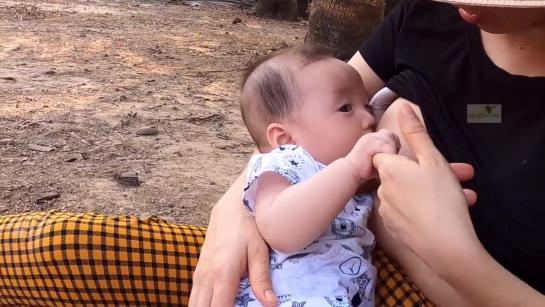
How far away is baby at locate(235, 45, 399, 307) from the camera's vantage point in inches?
59.7

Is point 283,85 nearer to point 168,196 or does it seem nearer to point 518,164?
point 518,164

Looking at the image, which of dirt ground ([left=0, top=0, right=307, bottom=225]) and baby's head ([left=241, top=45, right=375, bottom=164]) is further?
dirt ground ([left=0, top=0, right=307, bottom=225])

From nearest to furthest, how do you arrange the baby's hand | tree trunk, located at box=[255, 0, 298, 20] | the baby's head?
the baby's hand, the baby's head, tree trunk, located at box=[255, 0, 298, 20]

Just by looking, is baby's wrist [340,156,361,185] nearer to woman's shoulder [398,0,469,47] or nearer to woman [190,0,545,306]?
woman [190,0,545,306]

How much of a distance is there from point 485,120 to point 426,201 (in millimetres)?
364

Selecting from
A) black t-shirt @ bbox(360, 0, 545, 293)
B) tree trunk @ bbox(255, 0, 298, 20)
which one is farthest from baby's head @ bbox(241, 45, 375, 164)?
tree trunk @ bbox(255, 0, 298, 20)

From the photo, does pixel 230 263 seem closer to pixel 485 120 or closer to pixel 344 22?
pixel 485 120

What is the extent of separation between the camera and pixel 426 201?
1.34 metres

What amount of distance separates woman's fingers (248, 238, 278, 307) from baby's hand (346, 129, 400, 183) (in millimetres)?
284

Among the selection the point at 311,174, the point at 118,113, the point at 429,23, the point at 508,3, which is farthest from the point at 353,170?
the point at 118,113

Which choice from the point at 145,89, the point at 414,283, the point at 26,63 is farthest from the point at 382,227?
the point at 26,63

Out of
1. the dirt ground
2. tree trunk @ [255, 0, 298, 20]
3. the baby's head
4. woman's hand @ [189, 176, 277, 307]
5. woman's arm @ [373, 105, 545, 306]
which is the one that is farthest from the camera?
tree trunk @ [255, 0, 298, 20]

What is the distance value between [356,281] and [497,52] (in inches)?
22.7

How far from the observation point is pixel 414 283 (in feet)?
5.50
